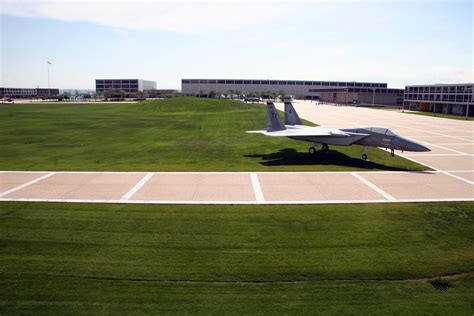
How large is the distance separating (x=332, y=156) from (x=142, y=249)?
1813 centimetres

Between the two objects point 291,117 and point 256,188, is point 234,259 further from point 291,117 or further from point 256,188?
point 291,117

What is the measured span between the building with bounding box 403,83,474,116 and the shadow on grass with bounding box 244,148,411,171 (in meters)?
61.5

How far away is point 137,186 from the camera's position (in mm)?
18031

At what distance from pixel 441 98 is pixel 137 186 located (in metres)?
88.8

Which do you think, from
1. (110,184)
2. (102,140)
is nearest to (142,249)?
(110,184)

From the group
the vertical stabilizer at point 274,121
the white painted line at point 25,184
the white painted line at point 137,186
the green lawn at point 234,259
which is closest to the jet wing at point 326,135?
the vertical stabilizer at point 274,121

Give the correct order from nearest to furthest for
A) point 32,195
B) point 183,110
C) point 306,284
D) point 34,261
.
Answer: point 306,284, point 34,261, point 32,195, point 183,110

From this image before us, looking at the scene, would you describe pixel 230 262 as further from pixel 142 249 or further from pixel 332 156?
pixel 332 156

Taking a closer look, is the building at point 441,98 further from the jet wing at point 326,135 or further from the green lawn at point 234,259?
the green lawn at point 234,259

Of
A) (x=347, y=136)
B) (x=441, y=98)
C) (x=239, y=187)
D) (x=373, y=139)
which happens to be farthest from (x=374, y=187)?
(x=441, y=98)

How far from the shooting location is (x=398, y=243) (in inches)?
472

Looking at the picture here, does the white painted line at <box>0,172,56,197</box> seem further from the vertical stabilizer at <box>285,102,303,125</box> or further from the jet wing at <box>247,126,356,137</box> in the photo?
the vertical stabilizer at <box>285,102,303,125</box>

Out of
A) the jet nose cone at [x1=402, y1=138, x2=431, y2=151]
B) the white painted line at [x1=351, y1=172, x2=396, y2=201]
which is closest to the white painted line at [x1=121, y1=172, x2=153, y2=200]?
the white painted line at [x1=351, y1=172, x2=396, y2=201]

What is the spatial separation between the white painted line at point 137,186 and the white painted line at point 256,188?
583 centimetres
